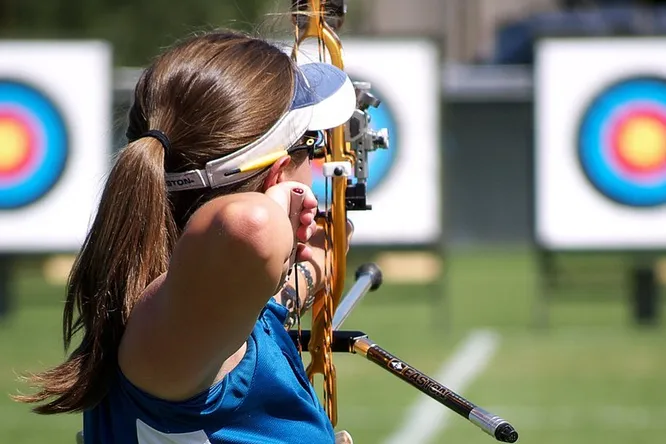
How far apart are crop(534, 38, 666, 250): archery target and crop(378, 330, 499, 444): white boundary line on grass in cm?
115

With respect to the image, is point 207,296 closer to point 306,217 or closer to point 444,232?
point 306,217

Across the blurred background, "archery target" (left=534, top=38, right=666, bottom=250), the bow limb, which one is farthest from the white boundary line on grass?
the bow limb

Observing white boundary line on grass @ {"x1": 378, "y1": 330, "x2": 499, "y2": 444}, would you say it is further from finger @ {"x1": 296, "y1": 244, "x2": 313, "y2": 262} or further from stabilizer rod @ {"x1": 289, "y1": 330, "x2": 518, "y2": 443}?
finger @ {"x1": 296, "y1": 244, "x2": 313, "y2": 262}

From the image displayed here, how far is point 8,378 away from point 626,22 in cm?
1460

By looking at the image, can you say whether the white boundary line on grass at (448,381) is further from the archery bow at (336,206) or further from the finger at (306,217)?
the finger at (306,217)

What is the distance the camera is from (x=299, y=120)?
58.2 inches

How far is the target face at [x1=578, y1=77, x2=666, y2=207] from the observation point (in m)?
8.98

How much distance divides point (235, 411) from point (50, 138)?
813 cm

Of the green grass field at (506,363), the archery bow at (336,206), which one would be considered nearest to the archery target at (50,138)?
the green grass field at (506,363)

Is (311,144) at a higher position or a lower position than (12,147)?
higher

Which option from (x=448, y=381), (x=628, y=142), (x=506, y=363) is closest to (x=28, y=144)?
(x=506, y=363)

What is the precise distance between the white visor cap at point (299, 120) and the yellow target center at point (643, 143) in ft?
25.8

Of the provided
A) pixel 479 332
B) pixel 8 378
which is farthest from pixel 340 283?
pixel 479 332

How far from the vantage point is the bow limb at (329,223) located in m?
1.66
